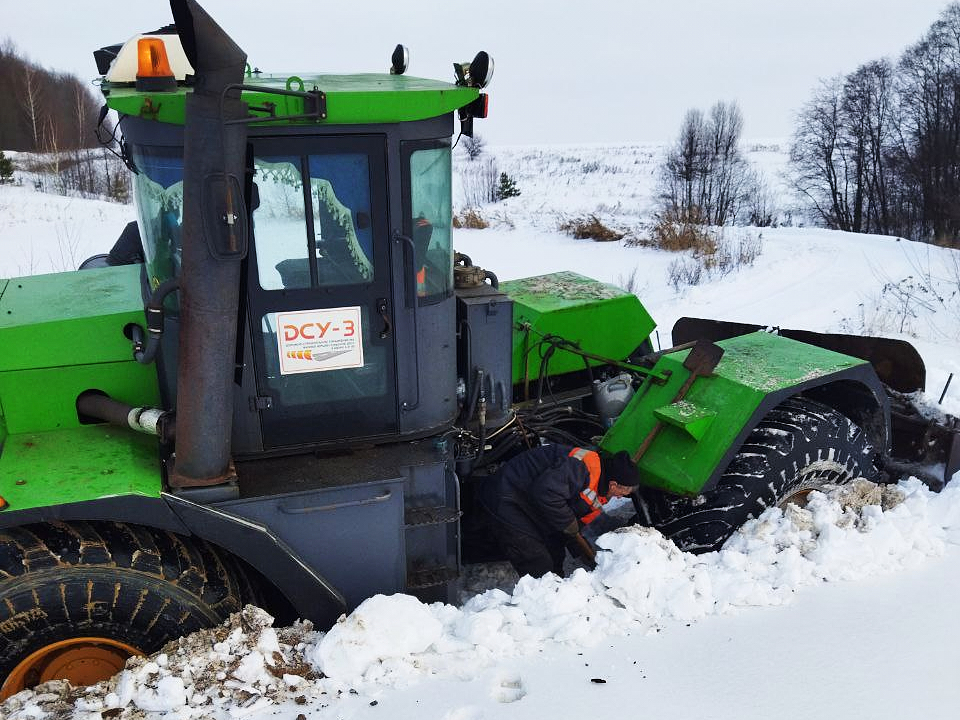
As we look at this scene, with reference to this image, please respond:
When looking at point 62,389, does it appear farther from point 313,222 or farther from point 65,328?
point 313,222

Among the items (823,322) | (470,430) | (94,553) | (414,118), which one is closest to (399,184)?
(414,118)

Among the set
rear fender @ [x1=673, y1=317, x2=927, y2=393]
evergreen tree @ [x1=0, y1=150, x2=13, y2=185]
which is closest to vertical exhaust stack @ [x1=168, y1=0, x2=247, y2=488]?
rear fender @ [x1=673, y1=317, x2=927, y2=393]

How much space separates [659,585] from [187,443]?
1950 mm

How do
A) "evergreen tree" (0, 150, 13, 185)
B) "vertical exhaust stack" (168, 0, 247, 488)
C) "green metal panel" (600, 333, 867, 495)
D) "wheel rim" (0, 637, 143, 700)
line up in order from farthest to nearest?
"evergreen tree" (0, 150, 13, 185)
"green metal panel" (600, 333, 867, 495)
"wheel rim" (0, 637, 143, 700)
"vertical exhaust stack" (168, 0, 247, 488)

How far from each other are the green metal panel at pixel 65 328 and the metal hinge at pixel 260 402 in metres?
0.61

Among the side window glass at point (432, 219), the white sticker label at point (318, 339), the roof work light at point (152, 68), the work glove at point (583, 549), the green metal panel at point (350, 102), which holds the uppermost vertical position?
the roof work light at point (152, 68)

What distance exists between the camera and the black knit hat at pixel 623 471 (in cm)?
373

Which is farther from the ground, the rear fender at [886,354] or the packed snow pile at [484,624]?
the rear fender at [886,354]

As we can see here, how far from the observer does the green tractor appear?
277 centimetres

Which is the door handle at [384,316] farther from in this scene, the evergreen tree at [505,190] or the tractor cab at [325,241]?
the evergreen tree at [505,190]

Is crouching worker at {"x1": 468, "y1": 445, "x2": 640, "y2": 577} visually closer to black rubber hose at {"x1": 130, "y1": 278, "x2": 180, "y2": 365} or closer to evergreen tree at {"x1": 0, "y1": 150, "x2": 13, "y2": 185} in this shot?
black rubber hose at {"x1": 130, "y1": 278, "x2": 180, "y2": 365}

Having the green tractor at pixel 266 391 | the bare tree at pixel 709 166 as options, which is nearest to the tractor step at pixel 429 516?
the green tractor at pixel 266 391

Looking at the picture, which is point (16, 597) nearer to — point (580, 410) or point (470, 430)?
point (470, 430)

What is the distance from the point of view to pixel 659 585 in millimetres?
3236
